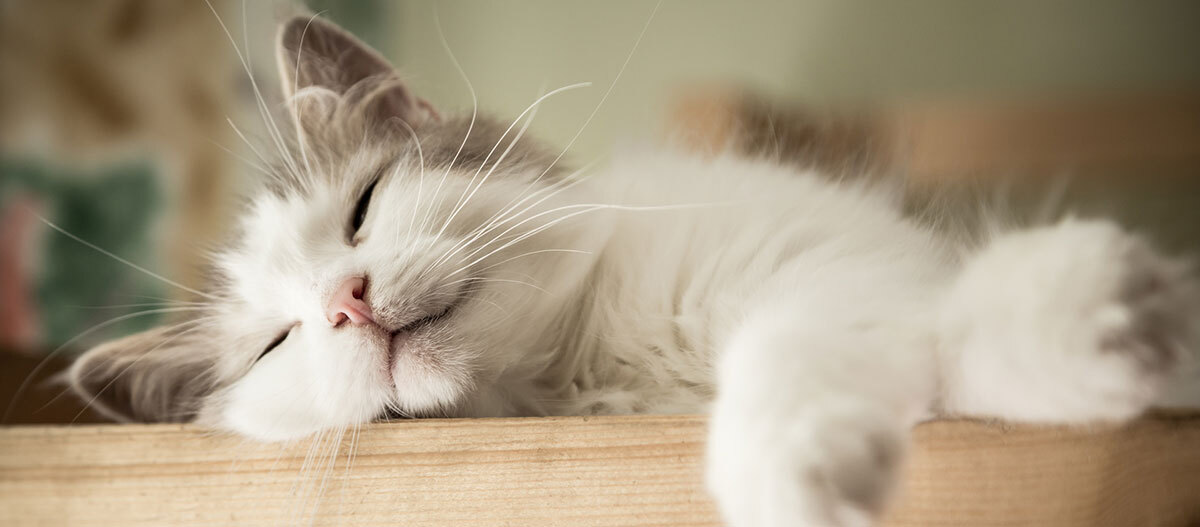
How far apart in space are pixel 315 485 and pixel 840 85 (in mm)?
2197

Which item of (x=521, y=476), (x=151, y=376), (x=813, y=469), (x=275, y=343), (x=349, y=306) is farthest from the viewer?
(x=151, y=376)

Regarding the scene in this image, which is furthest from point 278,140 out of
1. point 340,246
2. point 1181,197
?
point 1181,197

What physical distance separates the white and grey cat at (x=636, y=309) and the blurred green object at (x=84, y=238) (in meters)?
1.00

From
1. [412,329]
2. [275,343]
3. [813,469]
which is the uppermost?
[813,469]

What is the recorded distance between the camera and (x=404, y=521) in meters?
0.69

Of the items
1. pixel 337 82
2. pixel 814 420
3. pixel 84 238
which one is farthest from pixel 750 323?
pixel 84 238

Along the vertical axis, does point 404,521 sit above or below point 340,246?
below

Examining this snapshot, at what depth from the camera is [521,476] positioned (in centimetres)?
66

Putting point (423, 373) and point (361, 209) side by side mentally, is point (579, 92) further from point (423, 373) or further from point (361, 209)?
point (423, 373)

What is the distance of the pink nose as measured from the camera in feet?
2.61

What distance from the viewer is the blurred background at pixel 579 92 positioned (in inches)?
73.5

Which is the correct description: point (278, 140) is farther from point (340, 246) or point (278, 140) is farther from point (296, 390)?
point (296, 390)

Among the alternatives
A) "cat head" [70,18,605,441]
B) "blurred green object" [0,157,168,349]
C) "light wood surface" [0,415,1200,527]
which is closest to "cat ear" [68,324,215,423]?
"cat head" [70,18,605,441]

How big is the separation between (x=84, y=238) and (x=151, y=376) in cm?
109
